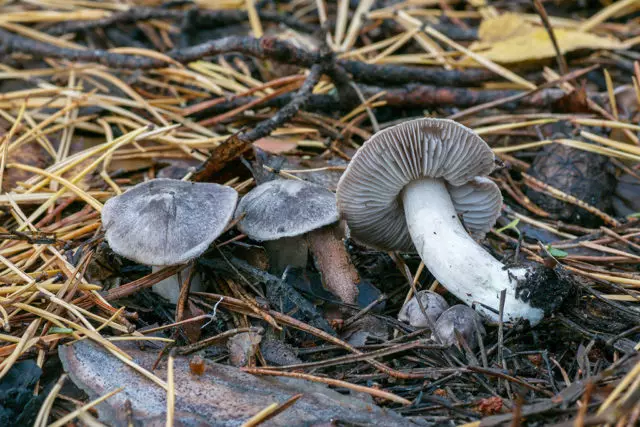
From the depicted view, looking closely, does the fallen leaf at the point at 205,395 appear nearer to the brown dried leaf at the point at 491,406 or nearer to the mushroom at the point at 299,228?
the brown dried leaf at the point at 491,406

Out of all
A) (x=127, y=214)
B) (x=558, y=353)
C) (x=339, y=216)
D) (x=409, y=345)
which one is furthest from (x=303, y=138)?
(x=558, y=353)

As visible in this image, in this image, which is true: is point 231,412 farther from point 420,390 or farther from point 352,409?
point 420,390

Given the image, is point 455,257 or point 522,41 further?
point 522,41

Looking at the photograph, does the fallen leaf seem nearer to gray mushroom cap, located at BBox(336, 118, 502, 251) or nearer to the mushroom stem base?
the mushroom stem base

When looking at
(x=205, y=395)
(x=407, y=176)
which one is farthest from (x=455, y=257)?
(x=205, y=395)

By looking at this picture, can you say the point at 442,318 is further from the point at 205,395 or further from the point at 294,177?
the point at 294,177

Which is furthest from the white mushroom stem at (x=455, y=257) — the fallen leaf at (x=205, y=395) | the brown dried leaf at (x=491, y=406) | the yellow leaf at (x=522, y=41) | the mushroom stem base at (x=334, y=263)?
the yellow leaf at (x=522, y=41)
